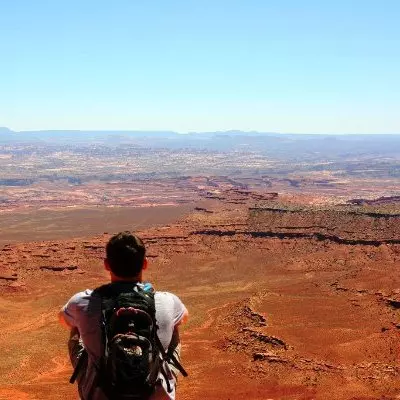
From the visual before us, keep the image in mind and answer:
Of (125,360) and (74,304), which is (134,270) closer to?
(74,304)

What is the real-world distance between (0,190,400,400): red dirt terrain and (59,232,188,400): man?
15.5 meters

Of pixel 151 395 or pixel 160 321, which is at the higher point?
pixel 160 321

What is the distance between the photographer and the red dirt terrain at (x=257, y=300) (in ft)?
67.2

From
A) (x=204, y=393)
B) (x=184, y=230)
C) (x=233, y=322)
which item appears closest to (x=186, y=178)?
(x=184, y=230)

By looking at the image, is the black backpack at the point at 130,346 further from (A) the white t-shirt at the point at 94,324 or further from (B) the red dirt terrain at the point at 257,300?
(B) the red dirt terrain at the point at 257,300

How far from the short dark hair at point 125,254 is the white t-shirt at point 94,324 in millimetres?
224

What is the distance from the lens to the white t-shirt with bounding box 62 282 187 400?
3475 mm

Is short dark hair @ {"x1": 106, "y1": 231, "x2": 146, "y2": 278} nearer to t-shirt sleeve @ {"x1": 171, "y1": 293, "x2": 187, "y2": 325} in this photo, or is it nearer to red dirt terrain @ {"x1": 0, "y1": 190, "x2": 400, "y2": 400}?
t-shirt sleeve @ {"x1": 171, "y1": 293, "x2": 187, "y2": 325}

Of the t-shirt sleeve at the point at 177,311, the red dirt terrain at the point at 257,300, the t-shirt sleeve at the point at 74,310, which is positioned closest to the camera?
the t-shirt sleeve at the point at 74,310

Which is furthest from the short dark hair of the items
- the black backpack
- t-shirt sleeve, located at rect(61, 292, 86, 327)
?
t-shirt sleeve, located at rect(61, 292, 86, 327)

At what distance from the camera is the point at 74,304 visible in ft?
11.8

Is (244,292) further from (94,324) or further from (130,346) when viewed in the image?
(130,346)

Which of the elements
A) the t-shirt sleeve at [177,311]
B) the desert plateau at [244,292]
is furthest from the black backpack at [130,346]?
the desert plateau at [244,292]

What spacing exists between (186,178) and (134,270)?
138 m
